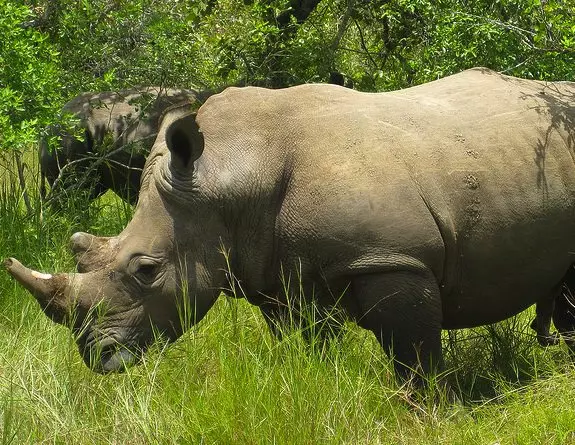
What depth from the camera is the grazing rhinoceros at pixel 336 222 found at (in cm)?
514

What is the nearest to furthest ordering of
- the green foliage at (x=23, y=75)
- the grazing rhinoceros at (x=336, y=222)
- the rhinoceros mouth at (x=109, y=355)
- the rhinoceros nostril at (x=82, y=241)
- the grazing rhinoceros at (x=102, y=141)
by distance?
the grazing rhinoceros at (x=336, y=222), the rhinoceros mouth at (x=109, y=355), the rhinoceros nostril at (x=82, y=241), the green foliage at (x=23, y=75), the grazing rhinoceros at (x=102, y=141)

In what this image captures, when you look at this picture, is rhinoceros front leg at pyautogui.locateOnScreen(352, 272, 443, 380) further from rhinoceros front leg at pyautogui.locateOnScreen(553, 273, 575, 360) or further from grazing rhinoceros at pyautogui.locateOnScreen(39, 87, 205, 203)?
grazing rhinoceros at pyautogui.locateOnScreen(39, 87, 205, 203)

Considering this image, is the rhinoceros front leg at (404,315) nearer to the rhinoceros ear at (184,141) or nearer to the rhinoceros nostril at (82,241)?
the rhinoceros ear at (184,141)

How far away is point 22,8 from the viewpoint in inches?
275

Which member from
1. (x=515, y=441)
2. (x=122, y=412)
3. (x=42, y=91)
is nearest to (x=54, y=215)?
(x=42, y=91)

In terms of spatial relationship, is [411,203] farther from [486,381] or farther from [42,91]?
[42,91]

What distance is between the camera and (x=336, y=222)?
5.07m

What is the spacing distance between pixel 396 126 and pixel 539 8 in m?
1.98

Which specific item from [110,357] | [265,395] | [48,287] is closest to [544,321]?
[265,395]

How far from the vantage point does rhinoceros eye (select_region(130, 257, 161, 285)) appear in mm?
5332

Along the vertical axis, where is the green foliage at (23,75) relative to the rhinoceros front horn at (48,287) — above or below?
above

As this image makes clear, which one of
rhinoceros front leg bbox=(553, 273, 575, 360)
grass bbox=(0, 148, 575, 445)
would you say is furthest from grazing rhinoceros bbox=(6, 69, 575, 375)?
rhinoceros front leg bbox=(553, 273, 575, 360)

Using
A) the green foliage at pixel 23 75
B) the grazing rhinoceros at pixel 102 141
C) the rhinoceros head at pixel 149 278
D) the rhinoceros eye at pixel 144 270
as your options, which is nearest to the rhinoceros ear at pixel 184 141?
the rhinoceros head at pixel 149 278

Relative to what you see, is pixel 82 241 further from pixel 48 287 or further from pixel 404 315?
pixel 404 315
